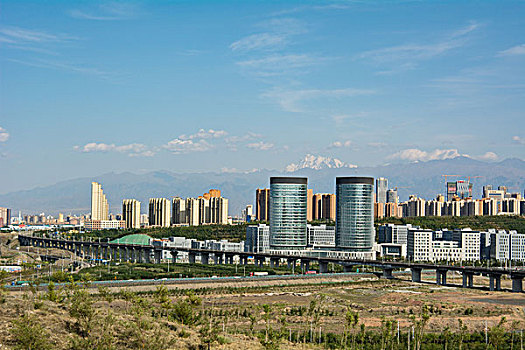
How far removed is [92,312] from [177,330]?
6.05 meters

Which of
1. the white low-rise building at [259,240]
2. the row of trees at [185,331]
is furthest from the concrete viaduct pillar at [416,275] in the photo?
the white low-rise building at [259,240]

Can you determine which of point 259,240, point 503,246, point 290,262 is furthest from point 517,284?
point 259,240

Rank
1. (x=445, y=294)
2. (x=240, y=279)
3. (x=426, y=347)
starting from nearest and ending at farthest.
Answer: (x=426, y=347) < (x=445, y=294) < (x=240, y=279)

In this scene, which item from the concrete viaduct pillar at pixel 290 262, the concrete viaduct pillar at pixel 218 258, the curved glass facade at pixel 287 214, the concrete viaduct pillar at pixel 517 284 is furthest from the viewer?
the curved glass facade at pixel 287 214

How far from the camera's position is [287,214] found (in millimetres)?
142875

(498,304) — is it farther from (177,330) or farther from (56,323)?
(56,323)

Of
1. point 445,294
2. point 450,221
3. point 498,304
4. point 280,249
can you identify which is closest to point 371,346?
point 498,304

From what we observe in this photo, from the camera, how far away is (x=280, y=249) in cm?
14188

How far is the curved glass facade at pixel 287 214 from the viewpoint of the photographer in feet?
467

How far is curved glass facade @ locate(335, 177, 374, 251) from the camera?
449 ft

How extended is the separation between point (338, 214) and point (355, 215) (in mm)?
4328

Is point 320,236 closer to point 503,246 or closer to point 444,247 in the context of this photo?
point 444,247

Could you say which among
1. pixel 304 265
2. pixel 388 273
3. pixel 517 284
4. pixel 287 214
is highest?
pixel 287 214

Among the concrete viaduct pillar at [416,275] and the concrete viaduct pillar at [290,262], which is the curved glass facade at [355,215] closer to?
the concrete viaduct pillar at [290,262]
